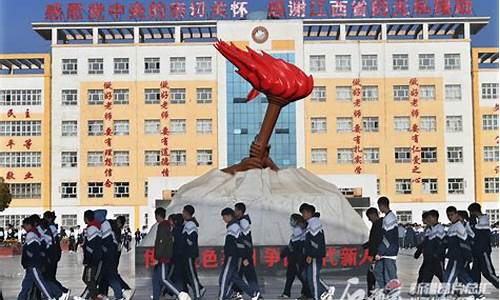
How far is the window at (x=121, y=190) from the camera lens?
42.9 m

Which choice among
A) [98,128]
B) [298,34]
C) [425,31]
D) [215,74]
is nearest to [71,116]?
[98,128]

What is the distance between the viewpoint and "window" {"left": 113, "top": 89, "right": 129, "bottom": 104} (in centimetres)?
4303

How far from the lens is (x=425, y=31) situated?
143ft

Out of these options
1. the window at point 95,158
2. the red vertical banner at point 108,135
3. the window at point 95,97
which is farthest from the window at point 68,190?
the window at point 95,97

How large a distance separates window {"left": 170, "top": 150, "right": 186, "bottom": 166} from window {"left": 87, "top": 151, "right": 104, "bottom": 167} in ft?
12.2

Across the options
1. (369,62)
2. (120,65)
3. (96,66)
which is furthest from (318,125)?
(96,66)

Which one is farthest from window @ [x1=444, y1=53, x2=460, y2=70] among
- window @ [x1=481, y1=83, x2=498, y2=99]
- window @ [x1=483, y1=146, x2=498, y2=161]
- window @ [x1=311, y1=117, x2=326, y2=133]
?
window @ [x1=311, y1=117, x2=326, y2=133]

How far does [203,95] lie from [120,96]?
439 centimetres

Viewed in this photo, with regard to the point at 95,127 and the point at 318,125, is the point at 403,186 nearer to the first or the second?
the point at 318,125

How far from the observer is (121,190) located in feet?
141

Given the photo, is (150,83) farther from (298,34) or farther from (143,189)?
(298,34)

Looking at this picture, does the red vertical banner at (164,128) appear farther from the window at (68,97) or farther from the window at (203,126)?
the window at (68,97)

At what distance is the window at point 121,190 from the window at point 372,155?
41.6ft

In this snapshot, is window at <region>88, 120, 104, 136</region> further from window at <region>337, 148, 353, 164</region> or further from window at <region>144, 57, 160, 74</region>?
window at <region>337, 148, 353, 164</region>
